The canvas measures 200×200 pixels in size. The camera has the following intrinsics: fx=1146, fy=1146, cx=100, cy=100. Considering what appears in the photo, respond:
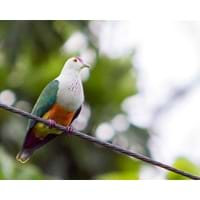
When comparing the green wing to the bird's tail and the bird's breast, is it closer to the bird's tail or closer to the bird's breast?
the bird's breast

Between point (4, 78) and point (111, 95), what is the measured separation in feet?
1.14

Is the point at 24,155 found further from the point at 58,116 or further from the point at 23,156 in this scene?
the point at 58,116

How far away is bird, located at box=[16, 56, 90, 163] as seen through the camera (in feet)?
10.2

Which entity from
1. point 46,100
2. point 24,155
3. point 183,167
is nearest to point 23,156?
point 24,155

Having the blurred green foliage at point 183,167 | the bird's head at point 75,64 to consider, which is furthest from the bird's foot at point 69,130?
the blurred green foliage at point 183,167

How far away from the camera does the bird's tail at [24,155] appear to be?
3.29 meters

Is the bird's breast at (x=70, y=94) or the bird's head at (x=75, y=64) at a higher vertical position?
the bird's head at (x=75, y=64)

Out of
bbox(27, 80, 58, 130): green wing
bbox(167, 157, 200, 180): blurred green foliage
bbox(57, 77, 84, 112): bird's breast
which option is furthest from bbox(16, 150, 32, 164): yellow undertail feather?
bbox(167, 157, 200, 180): blurred green foliage

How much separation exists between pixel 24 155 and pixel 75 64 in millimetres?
340

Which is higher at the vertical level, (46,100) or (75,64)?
(75,64)

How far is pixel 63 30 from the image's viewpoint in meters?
3.68

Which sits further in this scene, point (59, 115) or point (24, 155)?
point (24, 155)

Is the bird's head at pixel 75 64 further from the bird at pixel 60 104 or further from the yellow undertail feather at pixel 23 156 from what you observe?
the yellow undertail feather at pixel 23 156

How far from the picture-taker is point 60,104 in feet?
10.2
